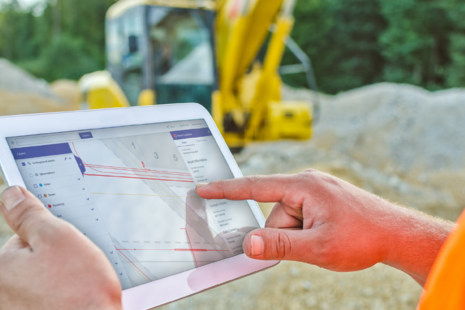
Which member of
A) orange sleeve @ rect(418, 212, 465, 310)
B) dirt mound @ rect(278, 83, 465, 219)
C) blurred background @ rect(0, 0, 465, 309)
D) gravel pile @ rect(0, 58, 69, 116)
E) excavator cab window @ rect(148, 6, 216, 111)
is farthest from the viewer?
gravel pile @ rect(0, 58, 69, 116)

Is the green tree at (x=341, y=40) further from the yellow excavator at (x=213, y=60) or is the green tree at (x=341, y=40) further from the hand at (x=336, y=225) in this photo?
the hand at (x=336, y=225)

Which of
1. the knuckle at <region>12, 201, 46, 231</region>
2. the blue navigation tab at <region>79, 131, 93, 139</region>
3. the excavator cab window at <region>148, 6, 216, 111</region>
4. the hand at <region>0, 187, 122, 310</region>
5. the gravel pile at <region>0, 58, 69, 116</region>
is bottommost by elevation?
the gravel pile at <region>0, 58, 69, 116</region>

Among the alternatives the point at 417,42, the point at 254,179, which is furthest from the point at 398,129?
the point at 254,179

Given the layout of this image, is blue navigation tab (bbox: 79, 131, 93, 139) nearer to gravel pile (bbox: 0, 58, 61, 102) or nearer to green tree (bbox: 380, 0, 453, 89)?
gravel pile (bbox: 0, 58, 61, 102)

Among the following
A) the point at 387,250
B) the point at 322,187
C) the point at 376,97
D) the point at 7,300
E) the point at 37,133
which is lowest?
the point at 376,97

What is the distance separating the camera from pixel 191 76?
16.1 feet

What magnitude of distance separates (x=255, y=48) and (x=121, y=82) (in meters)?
1.82

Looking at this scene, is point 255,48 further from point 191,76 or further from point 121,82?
point 121,82

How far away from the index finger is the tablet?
0.02 m

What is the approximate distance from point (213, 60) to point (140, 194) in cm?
424

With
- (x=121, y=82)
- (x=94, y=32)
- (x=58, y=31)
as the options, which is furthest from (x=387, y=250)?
(x=58, y=31)

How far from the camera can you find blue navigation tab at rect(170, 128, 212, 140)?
0.94 metres

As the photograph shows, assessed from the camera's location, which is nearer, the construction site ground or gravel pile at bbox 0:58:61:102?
the construction site ground

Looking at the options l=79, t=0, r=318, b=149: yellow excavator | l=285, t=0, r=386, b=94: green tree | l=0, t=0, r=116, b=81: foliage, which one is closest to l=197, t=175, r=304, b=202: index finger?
l=79, t=0, r=318, b=149: yellow excavator
